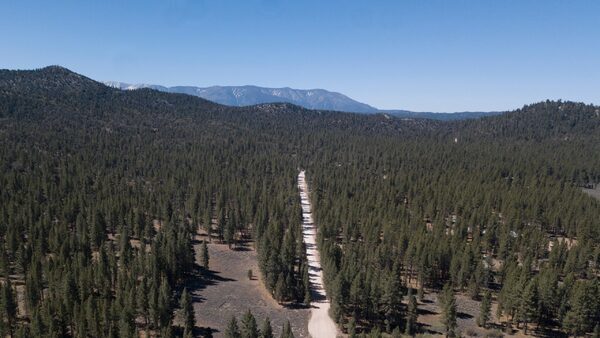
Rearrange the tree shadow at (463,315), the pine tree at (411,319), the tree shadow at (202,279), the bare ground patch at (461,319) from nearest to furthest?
the pine tree at (411,319), the bare ground patch at (461,319), the tree shadow at (463,315), the tree shadow at (202,279)

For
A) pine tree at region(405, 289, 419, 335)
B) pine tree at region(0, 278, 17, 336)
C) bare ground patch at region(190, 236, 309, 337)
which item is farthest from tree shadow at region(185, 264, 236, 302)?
pine tree at region(405, 289, 419, 335)

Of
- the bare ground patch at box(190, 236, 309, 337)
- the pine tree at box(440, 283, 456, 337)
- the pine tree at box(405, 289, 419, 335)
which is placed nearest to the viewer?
the pine tree at box(440, 283, 456, 337)

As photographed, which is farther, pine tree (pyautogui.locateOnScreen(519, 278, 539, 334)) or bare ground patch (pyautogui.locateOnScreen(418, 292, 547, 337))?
bare ground patch (pyautogui.locateOnScreen(418, 292, 547, 337))

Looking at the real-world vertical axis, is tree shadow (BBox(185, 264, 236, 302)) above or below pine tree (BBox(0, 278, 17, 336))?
below

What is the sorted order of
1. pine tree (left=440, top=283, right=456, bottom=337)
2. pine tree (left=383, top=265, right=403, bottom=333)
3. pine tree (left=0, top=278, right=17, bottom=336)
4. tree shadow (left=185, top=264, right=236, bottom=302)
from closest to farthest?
pine tree (left=0, top=278, right=17, bottom=336) → pine tree (left=440, top=283, right=456, bottom=337) → pine tree (left=383, top=265, right=403, bottom=333) → tree shadow (left=185, top=264, right=236, bottom=302)

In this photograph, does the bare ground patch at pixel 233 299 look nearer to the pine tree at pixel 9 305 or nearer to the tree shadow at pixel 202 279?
the tree shadow at pixel 202 279

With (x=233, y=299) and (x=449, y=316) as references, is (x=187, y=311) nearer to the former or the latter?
(x=233, y=299)

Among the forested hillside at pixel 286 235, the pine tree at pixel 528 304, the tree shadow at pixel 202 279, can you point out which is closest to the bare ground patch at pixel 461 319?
the forested hillside at pixel 286 235

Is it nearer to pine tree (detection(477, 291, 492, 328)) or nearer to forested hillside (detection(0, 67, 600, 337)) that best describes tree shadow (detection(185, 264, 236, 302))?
forested hillside (detection(0, 67, 600, 337))

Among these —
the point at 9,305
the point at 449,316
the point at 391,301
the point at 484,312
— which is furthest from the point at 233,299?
the point at 484,312
